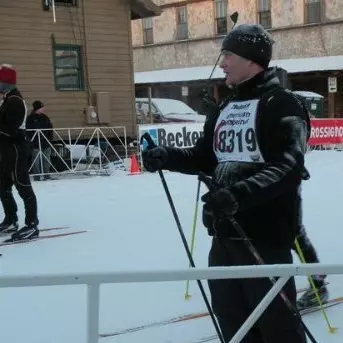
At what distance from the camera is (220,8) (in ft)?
103

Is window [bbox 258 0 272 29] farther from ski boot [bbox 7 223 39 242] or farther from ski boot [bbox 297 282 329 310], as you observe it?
ski boot [bbox 297 282 329 310]

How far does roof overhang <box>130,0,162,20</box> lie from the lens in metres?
16.3

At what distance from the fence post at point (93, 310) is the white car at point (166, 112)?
1533cm

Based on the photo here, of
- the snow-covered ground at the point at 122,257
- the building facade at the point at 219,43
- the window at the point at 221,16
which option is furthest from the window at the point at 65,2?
the window at the point at 221,16

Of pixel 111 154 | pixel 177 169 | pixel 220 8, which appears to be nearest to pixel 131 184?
pixel 111 154

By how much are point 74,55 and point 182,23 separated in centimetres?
1811

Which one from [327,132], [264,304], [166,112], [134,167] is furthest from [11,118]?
[327,132]

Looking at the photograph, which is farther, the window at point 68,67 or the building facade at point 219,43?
the building facade at point 219,43

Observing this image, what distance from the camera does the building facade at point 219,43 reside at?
87.2 feet

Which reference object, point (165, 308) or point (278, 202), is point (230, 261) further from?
point (165, 308)

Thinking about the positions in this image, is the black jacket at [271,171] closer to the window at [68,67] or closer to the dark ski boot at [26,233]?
the dark ski boot at [26,233]

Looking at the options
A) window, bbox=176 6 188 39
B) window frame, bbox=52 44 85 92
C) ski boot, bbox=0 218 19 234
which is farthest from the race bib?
window, bbox=176 6 188 39

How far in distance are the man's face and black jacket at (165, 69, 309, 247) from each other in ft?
0.11

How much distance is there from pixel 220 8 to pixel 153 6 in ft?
49.9
